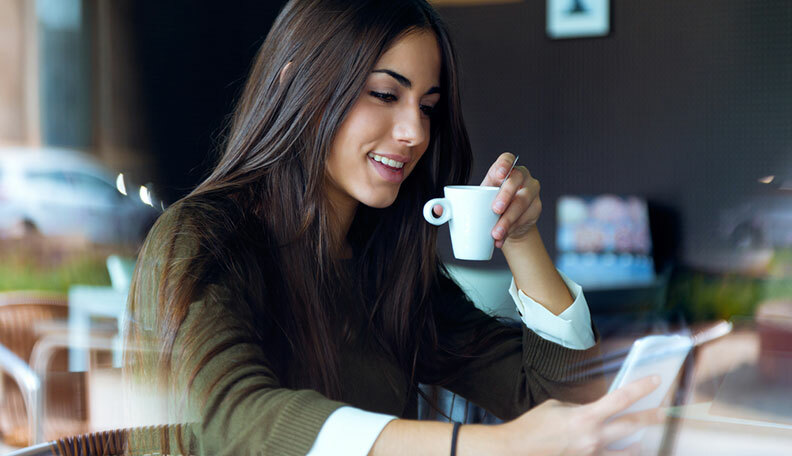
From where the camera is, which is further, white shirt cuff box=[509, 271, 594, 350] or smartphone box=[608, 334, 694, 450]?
white shirt cuff box=[509, 271, 594, 350]

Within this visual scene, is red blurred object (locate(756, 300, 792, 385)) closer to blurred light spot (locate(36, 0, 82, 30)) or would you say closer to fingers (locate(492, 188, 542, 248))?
fingers (locate(492, 188, 542, 248))

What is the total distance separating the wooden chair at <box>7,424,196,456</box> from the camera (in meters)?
0.54

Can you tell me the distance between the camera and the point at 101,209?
4.02 ft

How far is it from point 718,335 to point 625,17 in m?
0.48

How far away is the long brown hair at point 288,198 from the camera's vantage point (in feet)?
1.54

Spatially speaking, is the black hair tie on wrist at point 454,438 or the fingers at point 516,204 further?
the fingers at point 516,204

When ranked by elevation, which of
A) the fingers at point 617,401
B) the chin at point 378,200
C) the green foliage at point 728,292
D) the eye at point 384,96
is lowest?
the green foliage at point 728,292

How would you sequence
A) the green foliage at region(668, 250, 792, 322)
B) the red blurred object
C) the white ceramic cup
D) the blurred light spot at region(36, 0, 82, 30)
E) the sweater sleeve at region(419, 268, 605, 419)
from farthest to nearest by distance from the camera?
the blurred light spot at region(36, 0, 82, 30), the green foliage at region(668, 250, 792, 322), the red blurred object, the sweater sleeve at region(419, 268, 605, 419), the white ceramic cup

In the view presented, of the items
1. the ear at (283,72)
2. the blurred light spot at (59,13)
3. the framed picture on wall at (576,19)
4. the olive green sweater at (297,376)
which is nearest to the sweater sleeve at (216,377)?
the olive green sweater at (297,376)

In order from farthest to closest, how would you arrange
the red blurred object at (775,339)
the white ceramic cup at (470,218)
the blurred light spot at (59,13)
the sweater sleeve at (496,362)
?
the blurred light spot at (59,13)
the red blurred object at (775,339)
the sweater sleeve at (496,362)
the white ceramic cup at (470,218)

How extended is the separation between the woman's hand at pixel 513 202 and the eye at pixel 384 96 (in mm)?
89

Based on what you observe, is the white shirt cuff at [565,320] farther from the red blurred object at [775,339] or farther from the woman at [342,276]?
the red blurred object at [775,339]

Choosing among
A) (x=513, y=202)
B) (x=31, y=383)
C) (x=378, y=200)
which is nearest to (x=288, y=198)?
(x=378, y=200)

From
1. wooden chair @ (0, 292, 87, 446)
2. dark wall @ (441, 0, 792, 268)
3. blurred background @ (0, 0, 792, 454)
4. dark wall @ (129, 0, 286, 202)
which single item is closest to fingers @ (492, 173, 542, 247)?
blurred background @ (0, 0, 792, 454)
